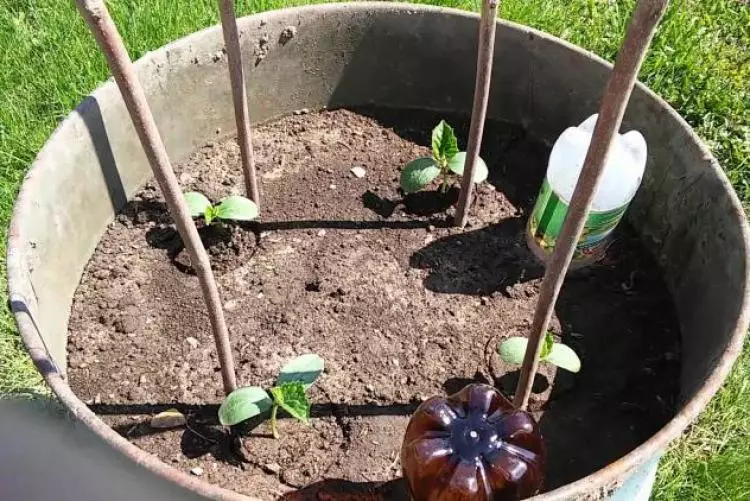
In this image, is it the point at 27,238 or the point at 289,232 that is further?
the point at 289,232

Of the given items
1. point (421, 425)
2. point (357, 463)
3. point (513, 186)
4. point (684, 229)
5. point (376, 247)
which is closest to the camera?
point (421, 425)

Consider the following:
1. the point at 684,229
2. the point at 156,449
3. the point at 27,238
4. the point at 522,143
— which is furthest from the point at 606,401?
the point at 27,238

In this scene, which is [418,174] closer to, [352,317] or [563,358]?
[352,317]

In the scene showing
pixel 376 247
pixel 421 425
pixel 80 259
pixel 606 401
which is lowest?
pixel 606 401

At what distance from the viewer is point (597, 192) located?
151cm

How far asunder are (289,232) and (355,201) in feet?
0.53

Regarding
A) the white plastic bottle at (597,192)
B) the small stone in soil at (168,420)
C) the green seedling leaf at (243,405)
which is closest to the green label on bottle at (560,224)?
the white plastic bottle at (597,192)

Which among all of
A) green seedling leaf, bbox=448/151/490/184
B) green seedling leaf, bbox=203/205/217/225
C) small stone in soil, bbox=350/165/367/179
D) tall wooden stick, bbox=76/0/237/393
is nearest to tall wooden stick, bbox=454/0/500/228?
green seedling leaf, bbox=448/151/490/184

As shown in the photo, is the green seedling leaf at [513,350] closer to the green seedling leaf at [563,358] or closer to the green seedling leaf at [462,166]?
the green seedling leaf at [563,358]

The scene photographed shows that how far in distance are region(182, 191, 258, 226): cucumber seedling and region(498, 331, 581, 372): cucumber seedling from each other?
559 millimetres

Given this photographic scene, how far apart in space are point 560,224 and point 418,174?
0.32 metres

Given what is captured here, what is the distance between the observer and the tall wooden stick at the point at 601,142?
0.91 meters

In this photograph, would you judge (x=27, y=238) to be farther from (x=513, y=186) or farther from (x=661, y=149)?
(x=661, y=149)

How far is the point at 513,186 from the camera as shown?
1.86 metres
